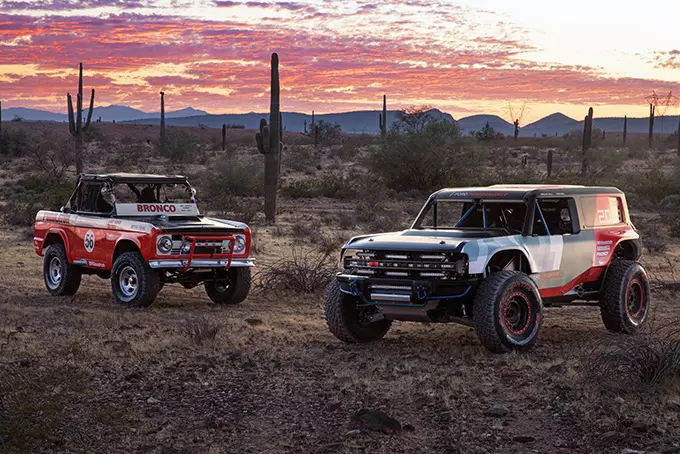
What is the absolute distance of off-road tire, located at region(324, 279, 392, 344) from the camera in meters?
10.3

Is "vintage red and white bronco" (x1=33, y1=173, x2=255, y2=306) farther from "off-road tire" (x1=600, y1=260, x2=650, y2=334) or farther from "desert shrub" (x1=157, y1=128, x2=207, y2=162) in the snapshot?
"desert shrub" (x1=157, y1=128, x2=207, y2=162)

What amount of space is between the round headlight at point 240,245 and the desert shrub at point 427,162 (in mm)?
26939

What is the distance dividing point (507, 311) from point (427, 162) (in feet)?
101

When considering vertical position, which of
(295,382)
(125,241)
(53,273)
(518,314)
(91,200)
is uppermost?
(91,200)

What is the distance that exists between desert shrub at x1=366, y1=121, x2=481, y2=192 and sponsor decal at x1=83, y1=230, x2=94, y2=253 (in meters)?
27.1

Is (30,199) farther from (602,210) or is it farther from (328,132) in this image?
(328,132)

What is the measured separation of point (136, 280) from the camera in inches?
512

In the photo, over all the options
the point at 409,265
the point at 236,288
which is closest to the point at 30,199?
the point at 236,288

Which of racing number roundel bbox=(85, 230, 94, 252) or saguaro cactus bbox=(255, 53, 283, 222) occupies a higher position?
saguaro cactus bbox=(255, 53, 283, 222)

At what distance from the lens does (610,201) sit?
11.6 m

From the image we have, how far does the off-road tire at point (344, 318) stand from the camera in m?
10.3

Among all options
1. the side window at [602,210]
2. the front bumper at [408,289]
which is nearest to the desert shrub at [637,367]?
the front bumper at [408,289]

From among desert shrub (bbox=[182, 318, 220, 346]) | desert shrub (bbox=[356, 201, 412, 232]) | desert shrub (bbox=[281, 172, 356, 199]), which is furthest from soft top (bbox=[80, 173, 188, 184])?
desert shrub (bbox=[281, 172, 356, 199])

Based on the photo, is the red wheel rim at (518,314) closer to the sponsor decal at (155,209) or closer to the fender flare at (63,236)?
the sponsor decal at (155,209)
